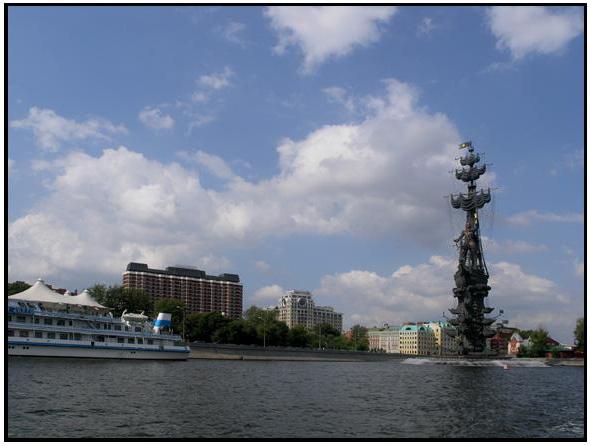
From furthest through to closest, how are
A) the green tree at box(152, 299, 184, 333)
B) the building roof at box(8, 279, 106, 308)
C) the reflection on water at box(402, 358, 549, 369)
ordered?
the green tree at box(152, 299, 184, 333) → the reflection on water at box(402, 358, 549, 369) → the building roof at box(8, 279, 106, 308)

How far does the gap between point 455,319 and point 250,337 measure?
219 ft

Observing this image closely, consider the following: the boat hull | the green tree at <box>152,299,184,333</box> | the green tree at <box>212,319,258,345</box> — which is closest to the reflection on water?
the green tree at <box>212,319,258,345</box>

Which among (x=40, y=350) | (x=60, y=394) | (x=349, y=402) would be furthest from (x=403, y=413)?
(x=40, y=350)

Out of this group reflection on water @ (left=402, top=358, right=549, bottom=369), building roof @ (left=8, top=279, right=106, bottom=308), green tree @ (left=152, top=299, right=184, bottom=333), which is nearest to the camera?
building roof @ (left=8, top=279, right=106, bottom=308)

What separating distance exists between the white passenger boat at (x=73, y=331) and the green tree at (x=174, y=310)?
222 feet

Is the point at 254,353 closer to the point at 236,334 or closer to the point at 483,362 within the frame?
the point at 236,334

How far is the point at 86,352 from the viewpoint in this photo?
10344 centimetres

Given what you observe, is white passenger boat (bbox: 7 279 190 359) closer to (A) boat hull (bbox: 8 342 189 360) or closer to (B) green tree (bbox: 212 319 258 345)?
(A) boat hull (bbox: 8 342 189 360)

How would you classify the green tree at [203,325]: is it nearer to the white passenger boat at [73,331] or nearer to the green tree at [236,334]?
the green tree at [236,334]

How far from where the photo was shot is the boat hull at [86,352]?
94.8 m

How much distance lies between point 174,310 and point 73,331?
93834 millimetres

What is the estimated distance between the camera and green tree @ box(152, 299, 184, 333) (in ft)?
619

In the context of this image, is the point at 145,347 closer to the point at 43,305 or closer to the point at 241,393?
the point at 43,305

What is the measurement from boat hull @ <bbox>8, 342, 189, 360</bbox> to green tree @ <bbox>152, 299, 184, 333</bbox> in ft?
223
